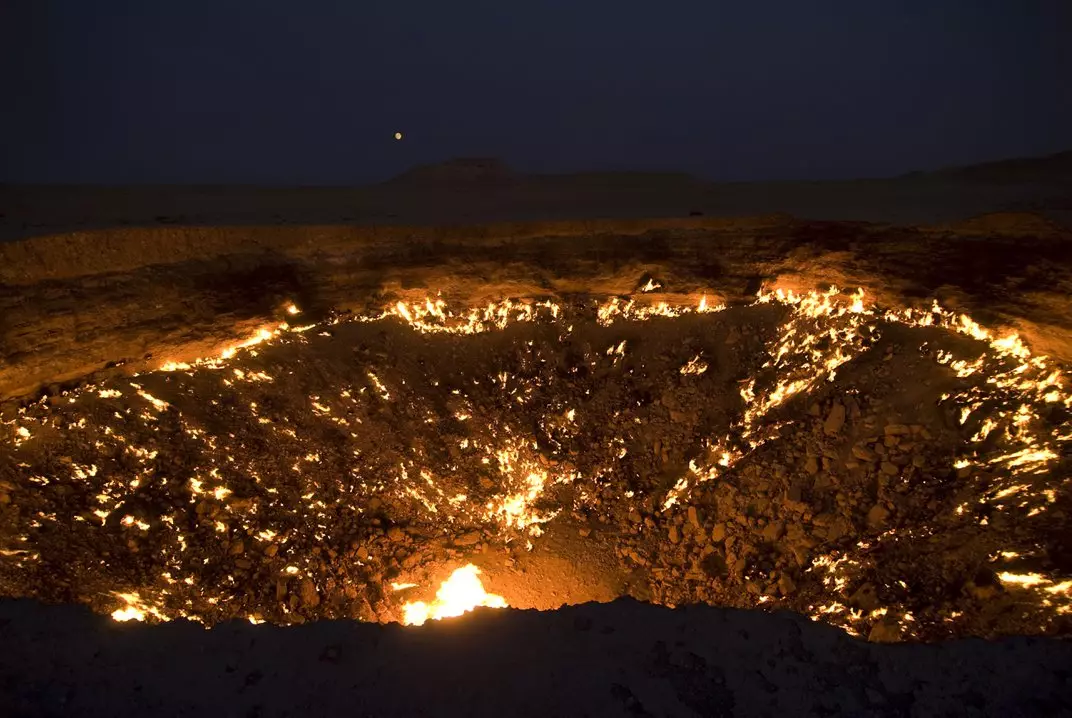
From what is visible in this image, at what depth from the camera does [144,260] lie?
10.8 ft

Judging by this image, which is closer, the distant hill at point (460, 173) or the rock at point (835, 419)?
the rock at point (835, 419)

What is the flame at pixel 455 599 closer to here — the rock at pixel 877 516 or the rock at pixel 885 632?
the rock at pixel 885 632

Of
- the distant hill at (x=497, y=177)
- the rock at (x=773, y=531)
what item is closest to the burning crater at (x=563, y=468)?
the rock at (x=773, y=531)

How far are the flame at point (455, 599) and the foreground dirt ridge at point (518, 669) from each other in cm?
261

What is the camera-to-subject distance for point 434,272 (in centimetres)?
372

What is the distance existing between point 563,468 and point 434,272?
186cm

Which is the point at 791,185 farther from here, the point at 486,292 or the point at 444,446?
the point at 444,446

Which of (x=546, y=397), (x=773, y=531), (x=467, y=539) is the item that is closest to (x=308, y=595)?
(x=467, y=539)

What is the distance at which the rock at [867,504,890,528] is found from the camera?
3738 millimetres

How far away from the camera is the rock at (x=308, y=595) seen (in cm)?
→ 406

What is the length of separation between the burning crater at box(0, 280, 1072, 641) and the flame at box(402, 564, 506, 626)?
21 mm

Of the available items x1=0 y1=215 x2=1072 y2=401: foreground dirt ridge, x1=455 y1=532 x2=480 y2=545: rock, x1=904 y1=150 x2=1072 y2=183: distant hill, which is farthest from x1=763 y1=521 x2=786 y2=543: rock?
x1=904 y1=150 x2=1072 y2=183: distant hill

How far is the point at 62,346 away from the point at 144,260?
31.0 inches

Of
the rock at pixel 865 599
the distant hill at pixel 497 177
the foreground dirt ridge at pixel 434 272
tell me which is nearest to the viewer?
the foreground dirt ridge at pixel 434 272
